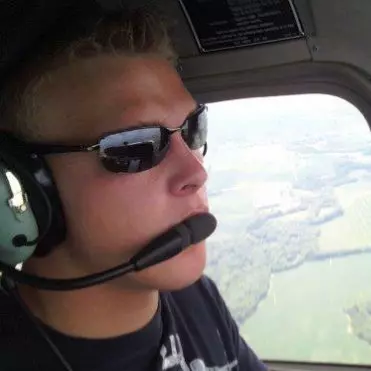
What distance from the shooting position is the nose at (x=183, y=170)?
46.3 inches

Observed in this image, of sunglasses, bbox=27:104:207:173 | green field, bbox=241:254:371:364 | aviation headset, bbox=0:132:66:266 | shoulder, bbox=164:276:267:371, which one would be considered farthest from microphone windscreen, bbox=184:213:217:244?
green field, bbox=241:254:371:364

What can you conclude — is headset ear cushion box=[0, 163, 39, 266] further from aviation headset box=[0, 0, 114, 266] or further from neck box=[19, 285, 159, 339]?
neck box=[19, 285, 159, 339]

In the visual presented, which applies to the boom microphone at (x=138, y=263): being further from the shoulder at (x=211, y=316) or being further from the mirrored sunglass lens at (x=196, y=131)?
the shoulder at (x=211, y=316)

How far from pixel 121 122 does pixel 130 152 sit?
0.06m

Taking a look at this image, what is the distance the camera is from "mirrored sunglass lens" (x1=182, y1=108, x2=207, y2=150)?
1245mm

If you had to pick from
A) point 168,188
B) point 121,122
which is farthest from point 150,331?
point 121,122

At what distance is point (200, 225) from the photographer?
117 cm

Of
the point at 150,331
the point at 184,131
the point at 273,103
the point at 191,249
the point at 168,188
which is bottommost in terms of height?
the point at 150,331

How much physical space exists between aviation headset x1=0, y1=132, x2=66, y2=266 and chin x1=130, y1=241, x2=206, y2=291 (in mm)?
164

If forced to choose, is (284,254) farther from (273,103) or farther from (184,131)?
(184,131)

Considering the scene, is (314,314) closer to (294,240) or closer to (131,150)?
(294,240)

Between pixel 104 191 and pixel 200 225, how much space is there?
17 cm

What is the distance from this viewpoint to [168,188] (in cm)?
117

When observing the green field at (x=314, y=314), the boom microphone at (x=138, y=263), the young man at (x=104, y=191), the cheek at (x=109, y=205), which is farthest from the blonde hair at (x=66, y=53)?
the green field at (x=314, y=314)
